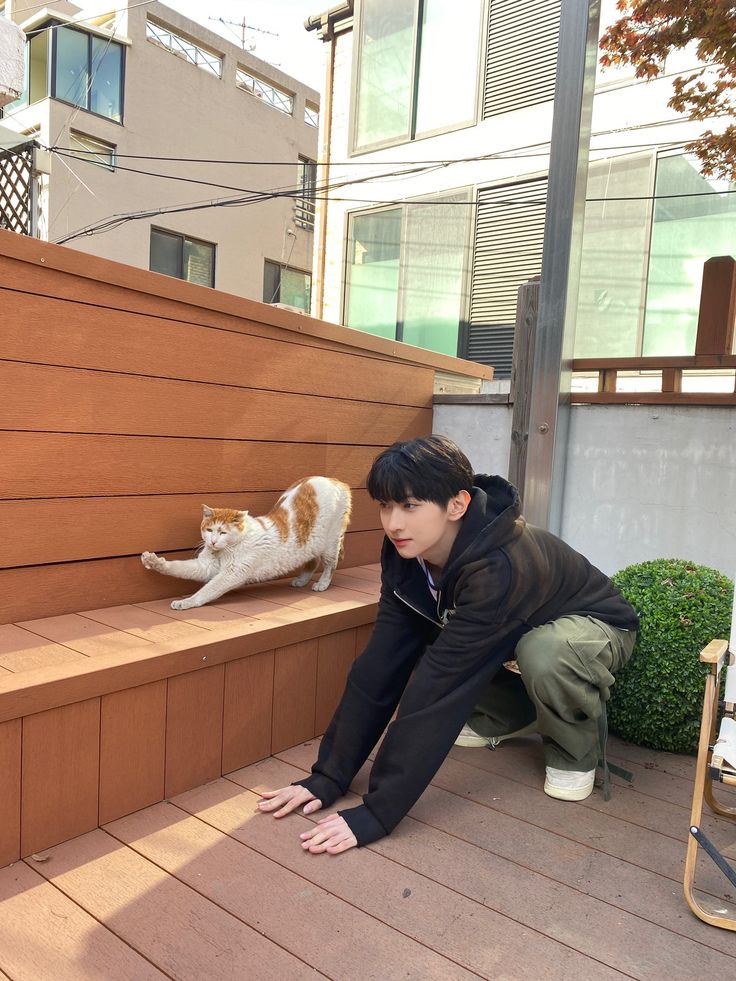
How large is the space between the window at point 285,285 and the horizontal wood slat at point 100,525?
10.5m

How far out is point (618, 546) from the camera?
110 inches

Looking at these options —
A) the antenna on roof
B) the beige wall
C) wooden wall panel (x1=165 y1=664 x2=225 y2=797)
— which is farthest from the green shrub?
the antenna on roof

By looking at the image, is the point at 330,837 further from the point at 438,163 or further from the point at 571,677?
the point at 438,163

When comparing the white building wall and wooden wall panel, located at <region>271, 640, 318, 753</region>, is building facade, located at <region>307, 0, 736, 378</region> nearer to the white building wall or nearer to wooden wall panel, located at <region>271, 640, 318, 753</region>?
the white building wall

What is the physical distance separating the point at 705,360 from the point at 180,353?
188 centimetres

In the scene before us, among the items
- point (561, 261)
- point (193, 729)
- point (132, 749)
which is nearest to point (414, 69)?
point (561, 261)

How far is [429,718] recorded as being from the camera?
5.17ft

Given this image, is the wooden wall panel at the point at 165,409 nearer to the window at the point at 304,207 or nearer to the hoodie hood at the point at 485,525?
the hoodie hood at the point at 485,525

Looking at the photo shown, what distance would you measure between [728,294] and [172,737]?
2430 millimetres

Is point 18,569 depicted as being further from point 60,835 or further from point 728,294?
point 728,294

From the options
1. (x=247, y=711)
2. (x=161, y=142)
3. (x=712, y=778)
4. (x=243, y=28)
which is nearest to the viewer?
(x=712, y=778)

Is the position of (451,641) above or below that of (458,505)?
below

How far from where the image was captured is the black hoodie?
1.58 m

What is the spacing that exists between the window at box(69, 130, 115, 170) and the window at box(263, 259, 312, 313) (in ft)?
10.2
